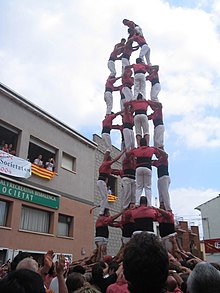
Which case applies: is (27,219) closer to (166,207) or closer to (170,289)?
(166,207)

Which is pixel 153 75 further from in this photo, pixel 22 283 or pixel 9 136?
pixel 22 283

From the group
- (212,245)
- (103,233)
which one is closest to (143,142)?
(103,233)

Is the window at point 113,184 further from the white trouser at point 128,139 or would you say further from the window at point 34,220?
the white trouser at point 128,139

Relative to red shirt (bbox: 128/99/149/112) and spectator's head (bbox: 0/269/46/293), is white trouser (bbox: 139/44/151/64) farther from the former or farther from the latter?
spectator's head (bbox: 0/269/46/293)

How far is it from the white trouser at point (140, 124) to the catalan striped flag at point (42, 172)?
7125 mm

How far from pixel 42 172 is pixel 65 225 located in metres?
3.29

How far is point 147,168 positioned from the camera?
26.9ft

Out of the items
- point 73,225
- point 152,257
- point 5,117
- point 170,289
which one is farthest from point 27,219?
point 152,257

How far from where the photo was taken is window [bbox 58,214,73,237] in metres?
16.4

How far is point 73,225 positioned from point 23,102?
668cm

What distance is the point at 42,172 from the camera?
15.4m

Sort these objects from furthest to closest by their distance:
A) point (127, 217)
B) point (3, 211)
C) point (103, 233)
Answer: point (3, 211)
point (103, 233)
point (127, 217)

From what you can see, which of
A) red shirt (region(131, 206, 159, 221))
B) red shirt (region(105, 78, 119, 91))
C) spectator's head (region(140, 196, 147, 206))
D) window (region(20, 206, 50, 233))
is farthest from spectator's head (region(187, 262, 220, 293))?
window (region(20, 206, 50, 233))

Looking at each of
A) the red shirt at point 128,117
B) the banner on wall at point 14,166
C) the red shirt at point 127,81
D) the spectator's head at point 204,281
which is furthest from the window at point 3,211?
the spectator's head at point 204,281
